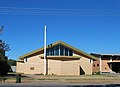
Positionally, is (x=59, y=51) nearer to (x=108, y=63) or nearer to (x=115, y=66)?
(x=108, y=63)

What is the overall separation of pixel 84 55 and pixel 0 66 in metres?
15.6

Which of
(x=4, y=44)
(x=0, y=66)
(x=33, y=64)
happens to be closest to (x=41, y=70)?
(x=33, y=64)

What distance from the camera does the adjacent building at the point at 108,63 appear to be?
249 ft

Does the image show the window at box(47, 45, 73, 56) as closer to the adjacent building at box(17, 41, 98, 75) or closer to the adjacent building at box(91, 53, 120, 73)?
the adjacent building at box(17, 41, 98, 75)

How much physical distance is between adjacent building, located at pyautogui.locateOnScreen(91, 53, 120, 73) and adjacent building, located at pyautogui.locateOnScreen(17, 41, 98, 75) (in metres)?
17.2

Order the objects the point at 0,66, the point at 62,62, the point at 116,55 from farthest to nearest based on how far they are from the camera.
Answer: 1. the point at 116,55
2. the point at 62,62
3. the point at 0,66

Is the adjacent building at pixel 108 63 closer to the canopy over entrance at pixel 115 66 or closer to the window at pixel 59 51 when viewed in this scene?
the canopy over entrance at pixel 115 66

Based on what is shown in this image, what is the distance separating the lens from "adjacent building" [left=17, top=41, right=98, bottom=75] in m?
57.3

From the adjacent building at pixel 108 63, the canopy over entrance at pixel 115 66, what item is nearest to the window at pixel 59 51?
the adjacent building at pixel 108 63

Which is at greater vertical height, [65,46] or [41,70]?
[65,46]

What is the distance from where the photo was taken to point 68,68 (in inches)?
2260

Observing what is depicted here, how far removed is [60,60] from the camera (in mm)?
Answer: 57281

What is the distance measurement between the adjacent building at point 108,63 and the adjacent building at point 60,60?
17216 millimetres

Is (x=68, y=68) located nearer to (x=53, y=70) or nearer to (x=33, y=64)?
(x=53, y=70)
